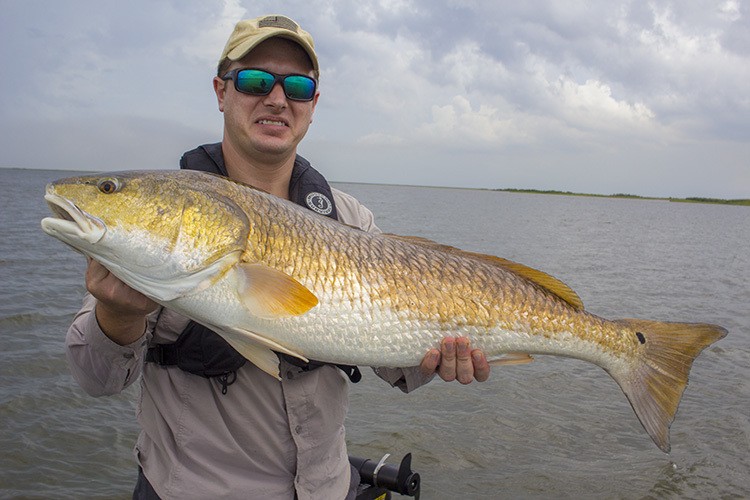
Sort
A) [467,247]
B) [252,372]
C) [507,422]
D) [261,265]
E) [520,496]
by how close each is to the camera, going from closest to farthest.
→ 1. [261,265]
2. [252,372]
3. [520,496]
4. [507,422]
5. [467,247]

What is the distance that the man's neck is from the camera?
332 cm

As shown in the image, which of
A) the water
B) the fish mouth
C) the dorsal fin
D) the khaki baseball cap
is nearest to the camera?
the fish mouth

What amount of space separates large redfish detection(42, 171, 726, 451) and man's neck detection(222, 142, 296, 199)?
0.49 metres

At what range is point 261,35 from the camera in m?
3.17

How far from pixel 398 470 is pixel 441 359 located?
1.53 metres

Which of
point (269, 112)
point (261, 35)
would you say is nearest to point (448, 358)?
point (269, 112)

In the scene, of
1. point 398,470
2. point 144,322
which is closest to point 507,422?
point 398,470

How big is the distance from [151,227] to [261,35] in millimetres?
1251

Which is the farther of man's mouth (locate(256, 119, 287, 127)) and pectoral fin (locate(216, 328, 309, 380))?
man's mouth (locate(256, 119, 287, 127))

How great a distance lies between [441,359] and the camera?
119 inches

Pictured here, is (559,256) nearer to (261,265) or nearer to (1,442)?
(1,442)

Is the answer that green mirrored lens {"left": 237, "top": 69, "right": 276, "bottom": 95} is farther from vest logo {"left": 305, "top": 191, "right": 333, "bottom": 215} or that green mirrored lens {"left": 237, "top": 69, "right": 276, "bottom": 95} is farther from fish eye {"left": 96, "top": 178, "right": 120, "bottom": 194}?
fish eye {"left": 96, "top": 178, "right": 120, "bottom": 194}

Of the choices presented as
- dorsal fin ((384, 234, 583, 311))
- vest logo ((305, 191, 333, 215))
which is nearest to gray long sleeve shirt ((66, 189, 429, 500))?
vest logo ((305, 191, 333, 215))

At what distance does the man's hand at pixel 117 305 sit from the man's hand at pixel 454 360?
137cm
